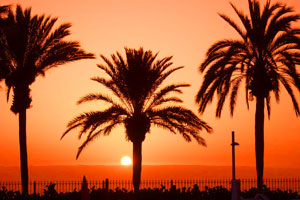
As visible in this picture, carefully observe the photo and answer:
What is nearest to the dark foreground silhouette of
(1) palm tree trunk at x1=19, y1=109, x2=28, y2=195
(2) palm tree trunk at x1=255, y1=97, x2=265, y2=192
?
(2) palm tree trunk at x1=255, y1=97, x2=265, y2=192

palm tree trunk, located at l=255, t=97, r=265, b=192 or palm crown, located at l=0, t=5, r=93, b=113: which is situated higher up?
palm crown, located at l=0, t=5, r=93, b=113

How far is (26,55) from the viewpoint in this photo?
3422 cm

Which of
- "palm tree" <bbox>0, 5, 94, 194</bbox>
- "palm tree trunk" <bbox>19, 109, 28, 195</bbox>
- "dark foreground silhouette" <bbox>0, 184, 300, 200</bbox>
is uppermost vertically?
"palm tree" <bbox>0, 5, 94, 194</bbox>

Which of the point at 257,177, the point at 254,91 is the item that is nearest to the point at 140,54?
the point at 254,91

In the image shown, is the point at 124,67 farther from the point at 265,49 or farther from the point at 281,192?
the point at 281,192

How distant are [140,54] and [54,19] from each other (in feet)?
17.2

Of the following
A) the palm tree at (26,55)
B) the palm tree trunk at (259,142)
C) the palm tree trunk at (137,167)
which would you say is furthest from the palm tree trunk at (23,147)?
the palm tree trunk at (259,142)

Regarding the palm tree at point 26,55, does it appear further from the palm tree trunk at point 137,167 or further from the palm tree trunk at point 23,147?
the palm tree trunk at point 137,167

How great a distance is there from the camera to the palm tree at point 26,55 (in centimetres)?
3391

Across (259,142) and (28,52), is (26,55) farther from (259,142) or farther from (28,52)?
(259,142)

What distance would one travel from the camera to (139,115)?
34.9 meters

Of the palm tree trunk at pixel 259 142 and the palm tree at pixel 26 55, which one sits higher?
the palm tree at pixel 26 55

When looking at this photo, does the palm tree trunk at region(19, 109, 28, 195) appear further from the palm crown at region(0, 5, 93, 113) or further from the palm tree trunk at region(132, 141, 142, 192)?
the palm tree trunk at region(132, 141, 142, 192)

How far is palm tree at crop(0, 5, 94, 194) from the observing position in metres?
33.9
